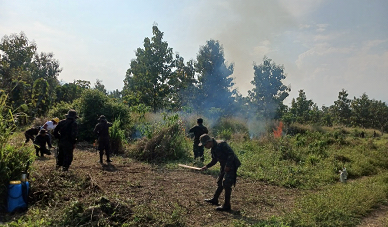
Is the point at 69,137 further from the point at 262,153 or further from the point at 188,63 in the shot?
the point at 188,63

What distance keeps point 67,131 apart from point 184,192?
11.8 ft

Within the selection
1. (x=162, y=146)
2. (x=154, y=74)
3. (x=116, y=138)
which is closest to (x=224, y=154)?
(x=162, y=146)

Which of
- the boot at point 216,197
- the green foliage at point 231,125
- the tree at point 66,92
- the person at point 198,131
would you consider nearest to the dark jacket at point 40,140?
the person at point 198,131

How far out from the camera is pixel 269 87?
113 feet

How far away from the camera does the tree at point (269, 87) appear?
34312 millimetres

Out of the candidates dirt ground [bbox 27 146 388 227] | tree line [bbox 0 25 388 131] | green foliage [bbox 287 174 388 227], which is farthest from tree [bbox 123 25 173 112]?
green foliage [bbox 287 174 388 227]

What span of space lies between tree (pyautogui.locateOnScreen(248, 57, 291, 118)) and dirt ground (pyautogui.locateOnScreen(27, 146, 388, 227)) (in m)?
26.0

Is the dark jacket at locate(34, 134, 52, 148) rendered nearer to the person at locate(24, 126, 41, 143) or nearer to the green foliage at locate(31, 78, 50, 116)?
the person at locate(24, 126, 41, 143)

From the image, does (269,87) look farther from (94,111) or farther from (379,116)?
(94,111)

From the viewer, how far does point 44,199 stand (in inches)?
228

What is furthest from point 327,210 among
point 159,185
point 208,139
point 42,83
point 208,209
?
point 42,83

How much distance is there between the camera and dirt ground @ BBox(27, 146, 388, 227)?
240 inches

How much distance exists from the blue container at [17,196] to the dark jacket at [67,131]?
2.35 meters

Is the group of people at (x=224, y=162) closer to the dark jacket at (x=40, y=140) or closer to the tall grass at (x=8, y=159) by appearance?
the tall grass at (x=8, y=159)
